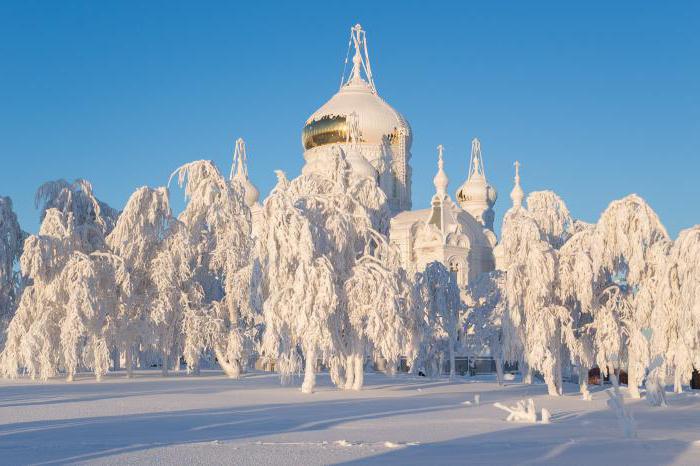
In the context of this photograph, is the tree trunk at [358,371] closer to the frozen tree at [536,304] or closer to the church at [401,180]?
the frozen tree at [536,304]

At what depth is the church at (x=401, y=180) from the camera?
202 ft

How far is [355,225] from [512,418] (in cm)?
1178

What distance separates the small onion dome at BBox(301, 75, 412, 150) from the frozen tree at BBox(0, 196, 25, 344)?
3724 centimetres

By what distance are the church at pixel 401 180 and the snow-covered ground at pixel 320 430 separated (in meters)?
37.0

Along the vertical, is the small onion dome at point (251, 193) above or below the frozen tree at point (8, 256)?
above

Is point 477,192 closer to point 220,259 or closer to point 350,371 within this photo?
point 220,259

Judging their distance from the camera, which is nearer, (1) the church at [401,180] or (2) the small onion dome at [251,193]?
(1) the church at [401,180]

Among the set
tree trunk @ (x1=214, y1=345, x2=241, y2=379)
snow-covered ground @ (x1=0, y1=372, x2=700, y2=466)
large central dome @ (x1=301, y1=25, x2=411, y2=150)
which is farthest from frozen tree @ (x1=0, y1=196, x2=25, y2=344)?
large central dome @ (x1=301, y1=25, x2=411, y2=150)

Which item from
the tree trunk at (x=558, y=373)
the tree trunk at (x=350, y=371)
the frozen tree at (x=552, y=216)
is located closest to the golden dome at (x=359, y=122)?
the frozen tree at (x=552, y=216)

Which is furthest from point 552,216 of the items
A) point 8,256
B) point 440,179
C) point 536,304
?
point 440,179

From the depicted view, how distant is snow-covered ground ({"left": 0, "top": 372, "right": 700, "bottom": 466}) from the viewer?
11.6 metres

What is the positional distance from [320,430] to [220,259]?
2138 cm

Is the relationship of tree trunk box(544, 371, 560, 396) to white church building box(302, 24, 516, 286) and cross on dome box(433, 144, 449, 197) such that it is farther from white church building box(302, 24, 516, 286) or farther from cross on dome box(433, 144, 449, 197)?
cross on dome box(433, 144, 449, 197)

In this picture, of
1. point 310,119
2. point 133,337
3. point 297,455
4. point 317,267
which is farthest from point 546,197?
point 310,119
